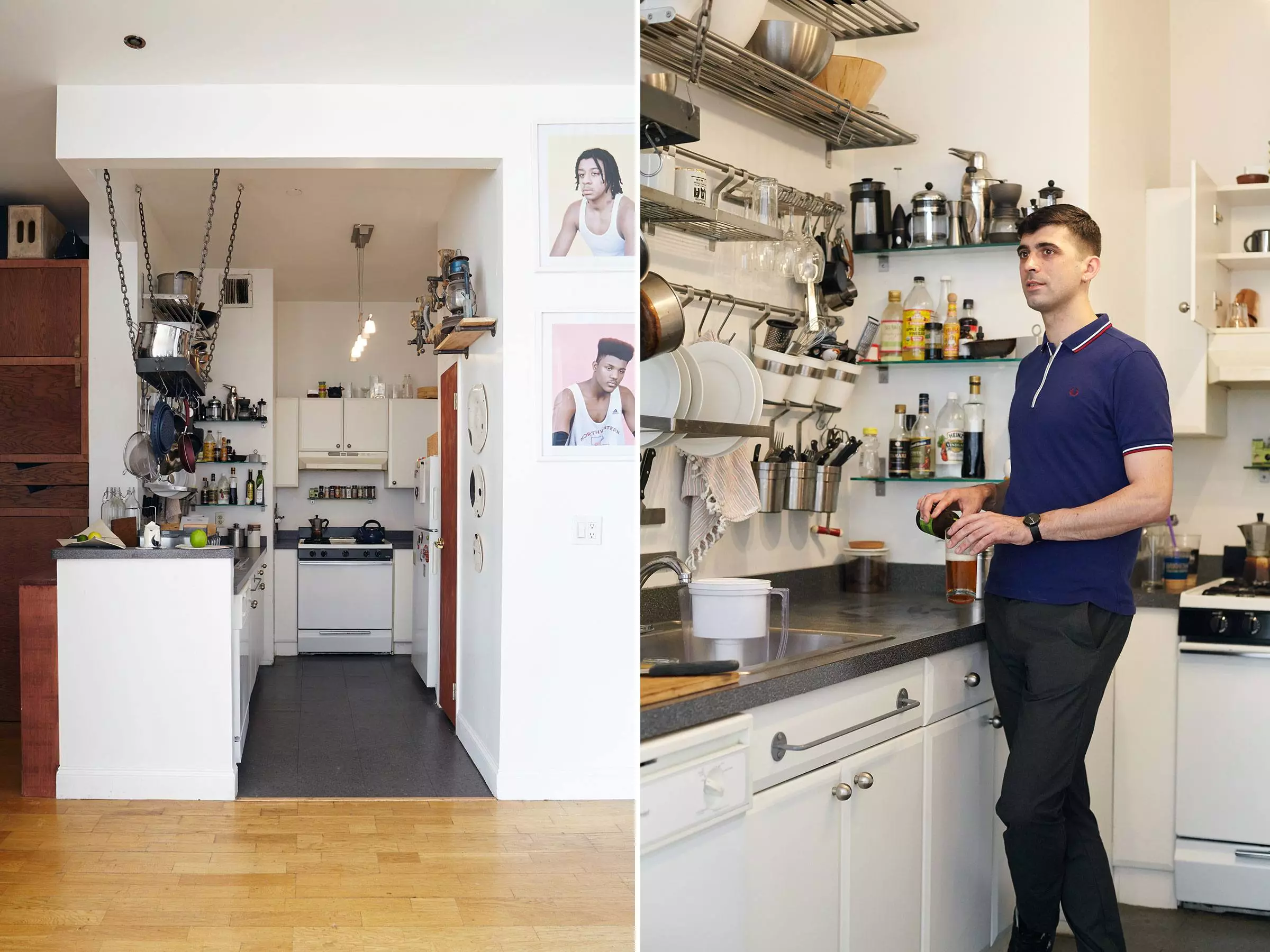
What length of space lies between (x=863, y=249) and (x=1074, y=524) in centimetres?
108

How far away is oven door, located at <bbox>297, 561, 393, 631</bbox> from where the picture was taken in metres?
8.15

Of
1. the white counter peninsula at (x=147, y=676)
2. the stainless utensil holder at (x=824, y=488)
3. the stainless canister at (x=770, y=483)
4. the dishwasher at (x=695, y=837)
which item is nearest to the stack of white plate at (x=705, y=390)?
the stainless canister at (x=770, y=483)

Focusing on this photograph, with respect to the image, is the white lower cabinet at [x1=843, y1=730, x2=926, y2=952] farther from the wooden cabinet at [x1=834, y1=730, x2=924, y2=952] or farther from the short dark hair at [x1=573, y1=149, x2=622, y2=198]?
the short dark hair at [x1=573, y1=149, x2=622, y2=198]

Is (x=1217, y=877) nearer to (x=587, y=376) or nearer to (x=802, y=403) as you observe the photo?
(x=802, y=403)

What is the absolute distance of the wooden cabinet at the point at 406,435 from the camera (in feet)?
27.5

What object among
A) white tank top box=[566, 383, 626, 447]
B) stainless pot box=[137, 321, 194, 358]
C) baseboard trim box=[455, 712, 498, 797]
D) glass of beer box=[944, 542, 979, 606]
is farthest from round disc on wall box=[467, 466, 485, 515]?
glass of beer box=[944, 542, 979, 606]

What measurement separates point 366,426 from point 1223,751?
6527 mm

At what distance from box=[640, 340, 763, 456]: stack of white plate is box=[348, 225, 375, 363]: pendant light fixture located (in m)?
4.31

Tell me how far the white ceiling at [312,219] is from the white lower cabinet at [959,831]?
125 inches

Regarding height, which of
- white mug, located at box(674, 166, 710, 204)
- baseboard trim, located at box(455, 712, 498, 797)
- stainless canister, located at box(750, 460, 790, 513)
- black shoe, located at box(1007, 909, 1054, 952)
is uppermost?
white mug, located at box(674, 166, 710, 204)

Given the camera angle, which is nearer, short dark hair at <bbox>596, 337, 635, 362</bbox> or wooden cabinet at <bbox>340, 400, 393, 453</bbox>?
short dark hair at <bbox>596, 337, 635, 362</bbox>

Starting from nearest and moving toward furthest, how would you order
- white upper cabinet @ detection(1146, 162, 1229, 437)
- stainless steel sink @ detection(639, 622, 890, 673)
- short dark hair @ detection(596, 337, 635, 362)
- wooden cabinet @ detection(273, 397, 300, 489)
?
stainless steel sink @ detection(639, 622, 890, 673) → white upper cabinet @ detection(1146, 162, 1229, 437) → short dark hair @ detection(596, 337, 635, 362) → wooden cabinet @ detection(273, 397, 300, 489)

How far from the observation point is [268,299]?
7816 millimetres

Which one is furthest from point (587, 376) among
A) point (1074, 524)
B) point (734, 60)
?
point (1074, 524)
